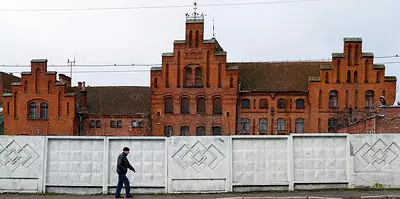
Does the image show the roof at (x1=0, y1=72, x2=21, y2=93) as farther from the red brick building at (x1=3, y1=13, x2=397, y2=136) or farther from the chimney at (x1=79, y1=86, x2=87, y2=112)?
the chimney at (x1=79, y1=86, x2=87, y2=112)

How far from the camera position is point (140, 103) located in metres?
61.4

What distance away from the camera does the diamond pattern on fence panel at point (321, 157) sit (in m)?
18.9

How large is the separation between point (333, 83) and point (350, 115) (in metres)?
4.49

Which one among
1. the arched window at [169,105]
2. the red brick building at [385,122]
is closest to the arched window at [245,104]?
the arched window at [169,105]

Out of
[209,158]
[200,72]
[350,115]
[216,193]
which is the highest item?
[200,72]

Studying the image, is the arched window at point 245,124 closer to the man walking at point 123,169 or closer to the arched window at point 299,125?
the arched window at point 299,125

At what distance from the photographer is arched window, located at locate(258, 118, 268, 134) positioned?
5750cm

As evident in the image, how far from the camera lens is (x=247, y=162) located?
61.9 ft

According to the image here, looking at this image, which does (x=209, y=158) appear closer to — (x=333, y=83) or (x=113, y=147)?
(x=113, y=147)

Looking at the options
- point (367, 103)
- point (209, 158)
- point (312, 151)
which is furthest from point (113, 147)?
point (367, 103)

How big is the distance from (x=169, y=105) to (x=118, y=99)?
7.17m

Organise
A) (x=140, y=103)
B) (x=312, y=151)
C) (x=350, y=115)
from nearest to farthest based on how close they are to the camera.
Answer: (x=312, y=151) < (x=350, y=115) < (x=140, y=103)

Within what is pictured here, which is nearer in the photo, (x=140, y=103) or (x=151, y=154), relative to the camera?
(x=151, y=154)

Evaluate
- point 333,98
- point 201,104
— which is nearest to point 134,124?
point 201,104
